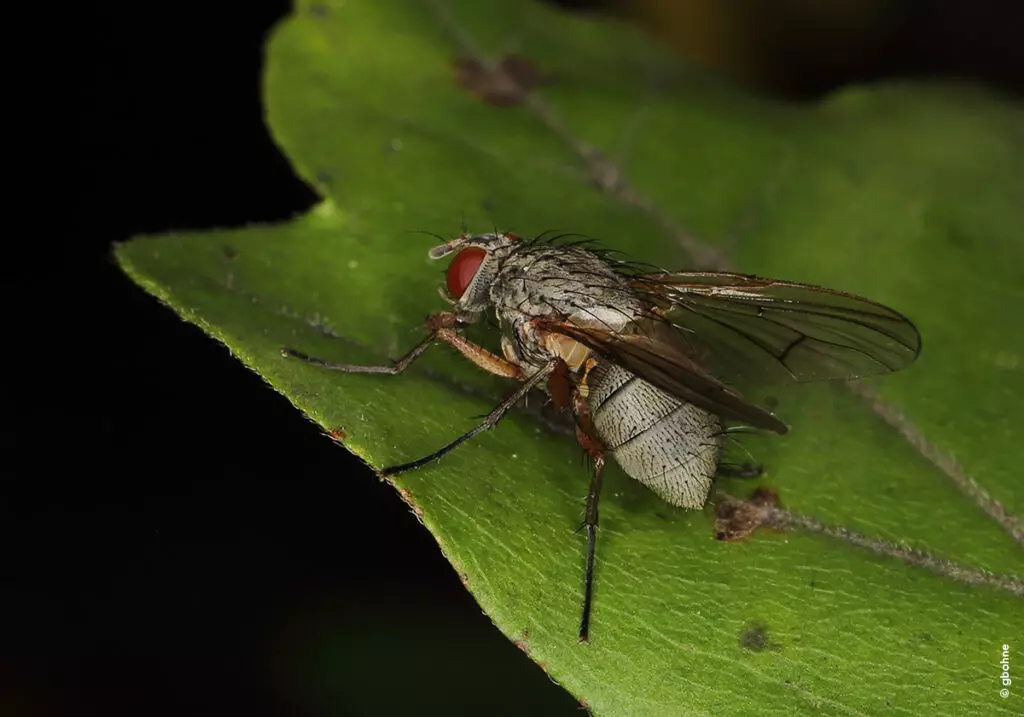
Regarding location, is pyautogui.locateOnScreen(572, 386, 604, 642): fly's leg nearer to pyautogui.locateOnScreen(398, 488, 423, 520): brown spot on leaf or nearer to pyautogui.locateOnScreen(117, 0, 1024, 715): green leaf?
pyautogui.locateOnScreen(117, 0, 1024, 715): green leaf

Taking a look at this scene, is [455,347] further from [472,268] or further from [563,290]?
[563,290]

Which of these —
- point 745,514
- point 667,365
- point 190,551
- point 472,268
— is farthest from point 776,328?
point 190,551

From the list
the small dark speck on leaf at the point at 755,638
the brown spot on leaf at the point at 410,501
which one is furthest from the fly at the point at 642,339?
the small dark speck on leaf at the point at 755,638

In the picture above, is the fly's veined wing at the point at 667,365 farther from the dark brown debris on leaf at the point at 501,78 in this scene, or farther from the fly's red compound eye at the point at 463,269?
the dark brown debris on leaf at the point at 501,78

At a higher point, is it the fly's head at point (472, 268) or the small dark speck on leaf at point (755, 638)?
the fly's head at point (472, 268)

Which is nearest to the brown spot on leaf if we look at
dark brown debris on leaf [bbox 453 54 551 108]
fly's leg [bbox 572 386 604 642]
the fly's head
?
fly's leg [bbox 572 386 604 642]

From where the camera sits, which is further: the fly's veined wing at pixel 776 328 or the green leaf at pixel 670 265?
the fly's veined wing at pixel 776 328

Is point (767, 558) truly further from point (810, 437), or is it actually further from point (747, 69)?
point (747, 69)
